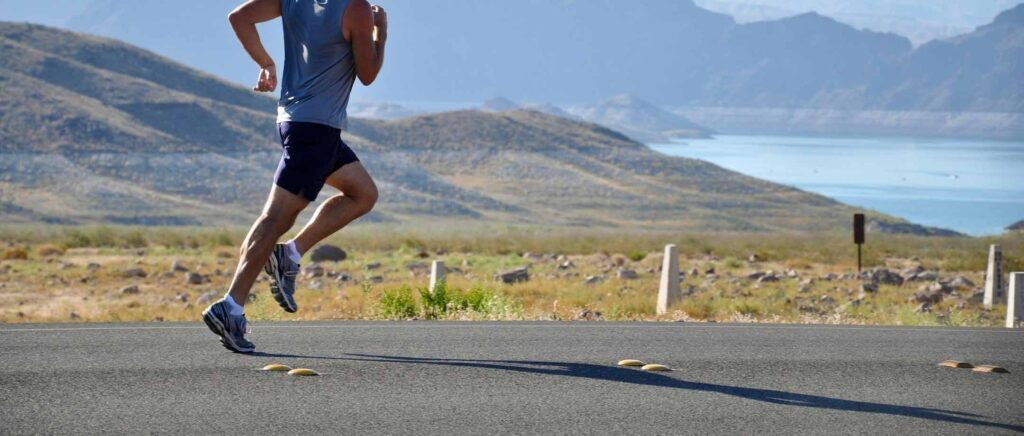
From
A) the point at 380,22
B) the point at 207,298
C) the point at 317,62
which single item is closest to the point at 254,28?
the point at 317,62

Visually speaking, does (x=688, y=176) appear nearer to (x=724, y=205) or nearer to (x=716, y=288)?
(x=724, y=205)

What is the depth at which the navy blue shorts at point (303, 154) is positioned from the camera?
808 cm

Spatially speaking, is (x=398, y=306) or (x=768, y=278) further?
(x=768, y=278)

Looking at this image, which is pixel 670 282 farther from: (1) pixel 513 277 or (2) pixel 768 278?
(2) pixel 768 278

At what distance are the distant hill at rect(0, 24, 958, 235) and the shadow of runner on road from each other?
75656mm

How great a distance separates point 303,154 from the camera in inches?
319

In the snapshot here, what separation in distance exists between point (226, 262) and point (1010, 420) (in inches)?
1310

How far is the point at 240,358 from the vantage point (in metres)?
8.14

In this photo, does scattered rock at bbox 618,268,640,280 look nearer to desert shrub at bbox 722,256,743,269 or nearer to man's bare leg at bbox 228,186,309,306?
desert shrub at bbox 722,256,743,269

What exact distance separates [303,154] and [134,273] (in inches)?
1033

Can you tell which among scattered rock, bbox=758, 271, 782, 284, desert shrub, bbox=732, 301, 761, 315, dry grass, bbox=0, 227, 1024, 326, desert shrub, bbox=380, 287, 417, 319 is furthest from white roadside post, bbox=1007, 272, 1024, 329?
scattered rock, bbox=758, 271, 782, 284

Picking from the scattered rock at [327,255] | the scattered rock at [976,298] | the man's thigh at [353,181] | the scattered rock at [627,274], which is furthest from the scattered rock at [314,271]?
the man's thigh at [353,181]

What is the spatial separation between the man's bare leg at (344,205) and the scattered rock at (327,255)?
31.6 metres

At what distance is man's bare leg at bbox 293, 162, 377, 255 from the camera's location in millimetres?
8516
